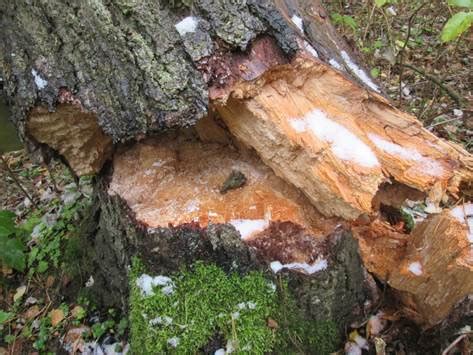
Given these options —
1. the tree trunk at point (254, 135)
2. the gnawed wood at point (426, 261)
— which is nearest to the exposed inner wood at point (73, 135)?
the tree trunk at point (254, 135)

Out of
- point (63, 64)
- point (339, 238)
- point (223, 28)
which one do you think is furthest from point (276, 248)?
point (63, 64)

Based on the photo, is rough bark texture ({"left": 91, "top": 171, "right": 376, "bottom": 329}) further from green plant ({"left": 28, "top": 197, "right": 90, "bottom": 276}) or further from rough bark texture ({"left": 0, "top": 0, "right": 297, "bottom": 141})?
green plant ({"left": 28, "top": 197, "right": 90, "bottom": 276})

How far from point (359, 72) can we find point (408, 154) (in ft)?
1.79

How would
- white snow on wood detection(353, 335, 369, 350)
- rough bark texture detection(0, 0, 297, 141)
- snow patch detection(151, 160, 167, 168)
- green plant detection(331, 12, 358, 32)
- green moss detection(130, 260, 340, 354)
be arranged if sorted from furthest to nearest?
green plant detection(331, 12, 358, 32) < snow patch detection(151, 160, 167, 168) < white snow on wood detection(353, 335, 369, 350) < green moss detection(130, 260, 340, 354) < rough bark texture detection(0, 0, 297, 141)

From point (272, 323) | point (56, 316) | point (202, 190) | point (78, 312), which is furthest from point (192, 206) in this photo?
point (56, 316)

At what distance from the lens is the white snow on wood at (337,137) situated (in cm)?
183

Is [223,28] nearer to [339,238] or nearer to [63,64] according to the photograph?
[63,64]

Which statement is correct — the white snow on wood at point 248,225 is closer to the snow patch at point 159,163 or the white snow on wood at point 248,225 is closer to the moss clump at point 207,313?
the moss clump at point 207,313

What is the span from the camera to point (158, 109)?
172 cm

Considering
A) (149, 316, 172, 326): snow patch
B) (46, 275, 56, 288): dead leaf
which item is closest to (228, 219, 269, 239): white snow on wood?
A: (149, 316, 172, 326): snow patch

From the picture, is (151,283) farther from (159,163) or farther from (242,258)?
(159,163)

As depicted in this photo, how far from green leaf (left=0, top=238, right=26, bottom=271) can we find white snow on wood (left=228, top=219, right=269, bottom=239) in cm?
181

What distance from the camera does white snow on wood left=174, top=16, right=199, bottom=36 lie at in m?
1.78

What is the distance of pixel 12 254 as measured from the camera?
3.01 m
